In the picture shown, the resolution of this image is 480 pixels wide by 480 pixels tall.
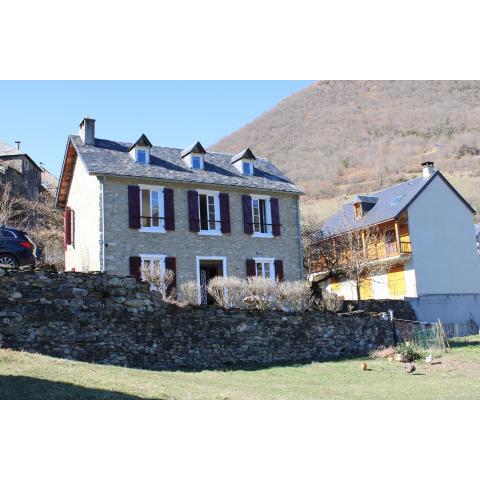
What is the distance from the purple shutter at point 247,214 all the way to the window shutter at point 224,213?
0.73m

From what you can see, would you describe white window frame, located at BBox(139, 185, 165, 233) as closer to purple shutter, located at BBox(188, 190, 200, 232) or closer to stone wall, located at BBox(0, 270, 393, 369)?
purple shutter, located at BBox(188, 190, 200, 232)

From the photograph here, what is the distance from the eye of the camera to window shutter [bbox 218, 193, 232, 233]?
22120 mm

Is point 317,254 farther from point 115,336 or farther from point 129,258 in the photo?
point 115,336

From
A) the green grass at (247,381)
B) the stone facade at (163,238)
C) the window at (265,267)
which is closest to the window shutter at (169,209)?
the stone facade at (163,238)

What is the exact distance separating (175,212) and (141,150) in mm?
3179

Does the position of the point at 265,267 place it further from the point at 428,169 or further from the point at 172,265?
the point at 428,169

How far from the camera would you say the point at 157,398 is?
900cm

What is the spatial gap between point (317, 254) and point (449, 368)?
479 inches

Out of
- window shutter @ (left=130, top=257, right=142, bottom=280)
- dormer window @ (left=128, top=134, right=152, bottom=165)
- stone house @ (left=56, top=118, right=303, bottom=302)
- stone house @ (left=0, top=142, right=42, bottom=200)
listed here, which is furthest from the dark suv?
stone house @ (left=0, top=142, right=42, bottom=200)

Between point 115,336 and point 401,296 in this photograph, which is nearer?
point 115,336

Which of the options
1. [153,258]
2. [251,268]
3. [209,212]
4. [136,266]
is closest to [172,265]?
[153,258]

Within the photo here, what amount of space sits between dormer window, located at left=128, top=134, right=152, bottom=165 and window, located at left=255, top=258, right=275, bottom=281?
6312mm

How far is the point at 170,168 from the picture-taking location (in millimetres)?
22438

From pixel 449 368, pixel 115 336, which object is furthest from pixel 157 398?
pixel 449 368
